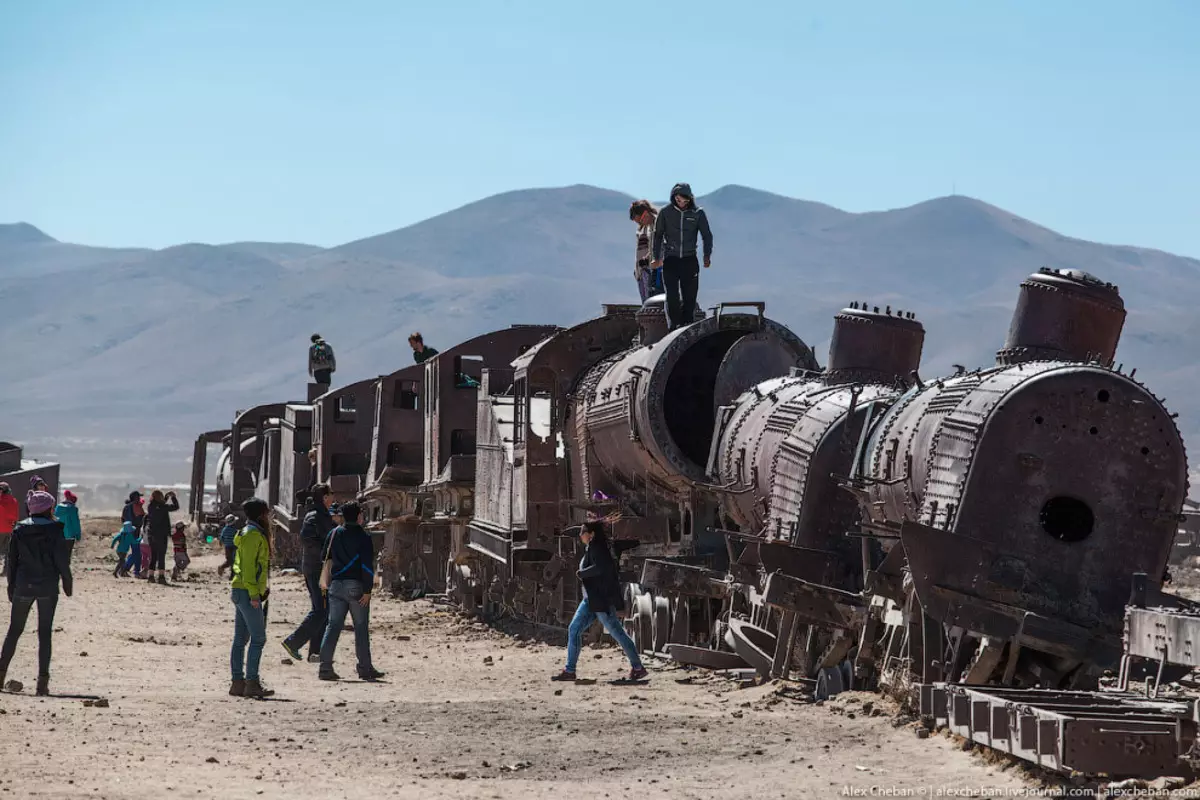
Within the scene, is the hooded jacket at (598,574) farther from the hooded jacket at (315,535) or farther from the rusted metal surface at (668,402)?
the hooded jacket at (315,535)

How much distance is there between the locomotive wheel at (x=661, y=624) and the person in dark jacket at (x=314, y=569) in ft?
10.2

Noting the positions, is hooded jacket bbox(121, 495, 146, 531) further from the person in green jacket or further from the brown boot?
the brown boot

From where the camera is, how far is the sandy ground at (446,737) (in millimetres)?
9945

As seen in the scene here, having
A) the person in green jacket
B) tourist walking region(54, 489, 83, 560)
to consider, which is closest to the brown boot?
the person in green jacket

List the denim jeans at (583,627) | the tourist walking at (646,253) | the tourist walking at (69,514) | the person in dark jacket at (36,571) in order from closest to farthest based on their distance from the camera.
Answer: the person in dark jacket at (36,571) → the denim jeans at (583,627) → the tourist walking at (646,253) → the tourist walking at (69,514)

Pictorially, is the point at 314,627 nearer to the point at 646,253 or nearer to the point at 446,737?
the point at 446,737

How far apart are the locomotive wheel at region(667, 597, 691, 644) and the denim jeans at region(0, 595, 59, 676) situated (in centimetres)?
579

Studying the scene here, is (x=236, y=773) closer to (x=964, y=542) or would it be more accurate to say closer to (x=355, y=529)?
(x=964, y=542)

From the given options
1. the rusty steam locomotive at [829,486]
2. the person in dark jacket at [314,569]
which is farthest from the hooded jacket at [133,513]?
the person in dark jacket at [314,569]

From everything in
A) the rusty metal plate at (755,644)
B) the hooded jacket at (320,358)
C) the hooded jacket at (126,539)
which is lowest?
the rusty metal plate at (755,644)

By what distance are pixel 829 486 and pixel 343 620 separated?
4.45 m

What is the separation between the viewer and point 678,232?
19.7 meters

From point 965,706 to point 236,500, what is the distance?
35.3 meters

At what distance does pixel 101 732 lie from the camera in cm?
1198
